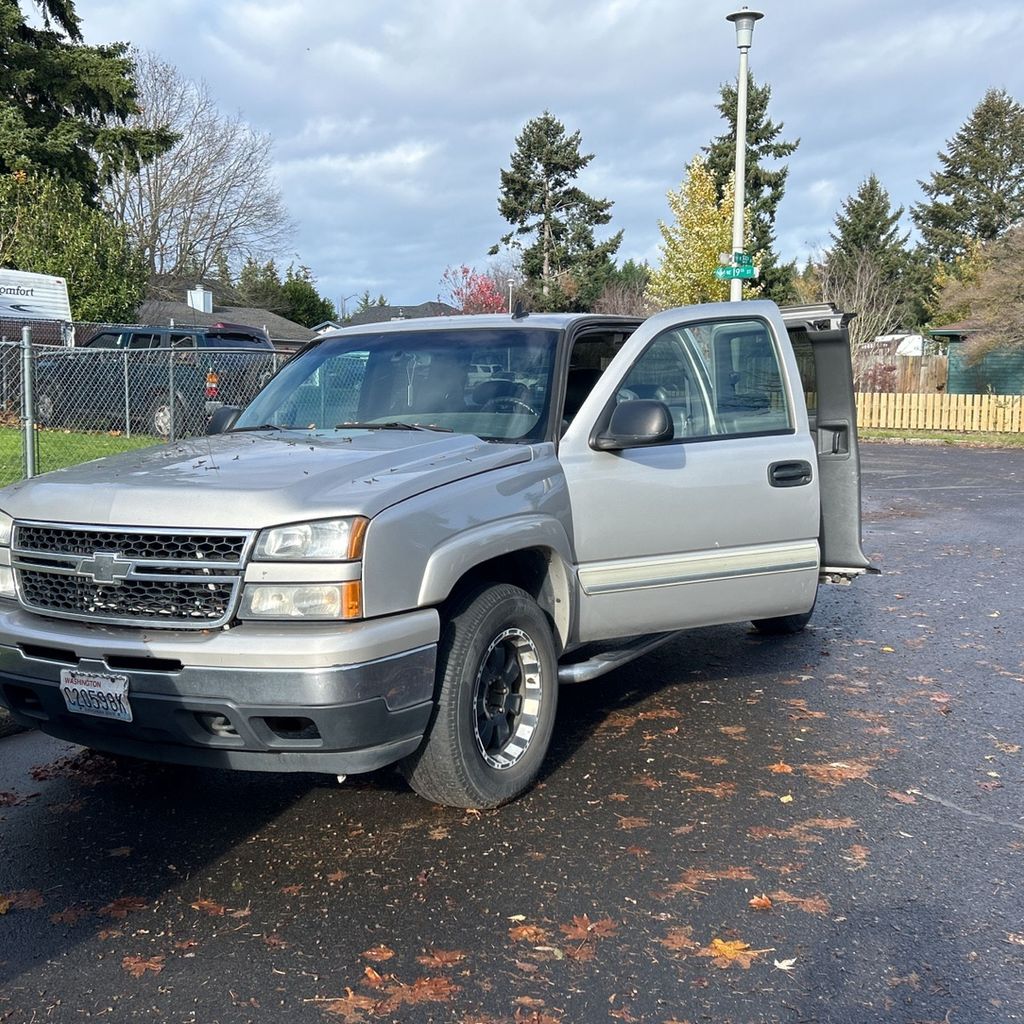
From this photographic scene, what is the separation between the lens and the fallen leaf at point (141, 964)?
3160 millimetres

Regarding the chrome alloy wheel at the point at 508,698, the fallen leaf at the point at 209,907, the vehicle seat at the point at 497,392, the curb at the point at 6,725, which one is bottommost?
the fallen leaf at the point at 209,907

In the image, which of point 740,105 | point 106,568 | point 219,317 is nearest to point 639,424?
point 106,568

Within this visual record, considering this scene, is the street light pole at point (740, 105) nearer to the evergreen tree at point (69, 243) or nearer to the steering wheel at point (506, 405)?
the steering wheel at point (506, 405)

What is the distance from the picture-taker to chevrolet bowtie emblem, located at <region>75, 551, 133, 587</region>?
376 cm

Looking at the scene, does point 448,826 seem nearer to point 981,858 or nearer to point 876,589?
point 981,858

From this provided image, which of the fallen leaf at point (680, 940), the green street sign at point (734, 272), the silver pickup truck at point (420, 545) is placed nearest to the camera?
the fallen leaf at point (680, 940)

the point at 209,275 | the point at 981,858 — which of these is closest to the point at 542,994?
the point at 981,858

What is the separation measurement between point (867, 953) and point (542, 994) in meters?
0.99

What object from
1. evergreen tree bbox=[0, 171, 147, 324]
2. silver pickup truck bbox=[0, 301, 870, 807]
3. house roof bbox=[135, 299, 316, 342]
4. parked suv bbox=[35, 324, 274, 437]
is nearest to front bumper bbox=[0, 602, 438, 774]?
silver pickup truck bbox=[0, 301, 870, 807]

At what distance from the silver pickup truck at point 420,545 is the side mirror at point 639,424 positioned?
0.04ft

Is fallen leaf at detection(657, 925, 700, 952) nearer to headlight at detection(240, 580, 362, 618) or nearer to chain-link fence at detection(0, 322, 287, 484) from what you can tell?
headlight at detection(240, 580, 362, 618)

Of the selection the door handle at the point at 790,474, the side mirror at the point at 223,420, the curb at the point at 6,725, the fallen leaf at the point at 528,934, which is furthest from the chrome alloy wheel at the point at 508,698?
the curb at the point at 6,725

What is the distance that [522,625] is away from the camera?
14.3 ft

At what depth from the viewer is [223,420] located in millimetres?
5676
